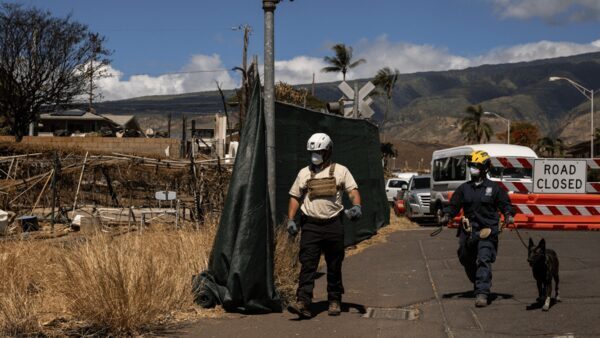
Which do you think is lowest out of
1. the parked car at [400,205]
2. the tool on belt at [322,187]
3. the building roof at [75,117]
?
the parked car at [400,205]

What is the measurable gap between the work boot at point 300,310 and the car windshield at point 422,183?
19.3 metres

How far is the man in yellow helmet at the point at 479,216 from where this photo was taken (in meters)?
9.47

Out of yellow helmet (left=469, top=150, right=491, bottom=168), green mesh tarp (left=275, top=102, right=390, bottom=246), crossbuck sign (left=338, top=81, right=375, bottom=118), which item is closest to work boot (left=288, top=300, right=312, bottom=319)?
yellow helmet (left=469, top=150, right=491, bottom=168)

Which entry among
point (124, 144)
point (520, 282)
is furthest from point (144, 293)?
point (124, 144)

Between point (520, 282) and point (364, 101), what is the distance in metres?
9.57

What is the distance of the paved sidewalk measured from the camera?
790 centimetres

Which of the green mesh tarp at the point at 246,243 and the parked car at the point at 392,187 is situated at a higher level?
the green mesh tarp at the point at 246,243

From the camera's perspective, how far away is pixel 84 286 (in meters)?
7.54

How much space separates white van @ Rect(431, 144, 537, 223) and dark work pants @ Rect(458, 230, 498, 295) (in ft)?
35.0

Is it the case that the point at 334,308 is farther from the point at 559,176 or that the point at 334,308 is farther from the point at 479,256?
the point at 559,176

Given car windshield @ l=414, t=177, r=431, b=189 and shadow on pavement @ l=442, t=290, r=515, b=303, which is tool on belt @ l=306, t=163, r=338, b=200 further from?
car windshield @ l=414, t=177, r=431, b=189

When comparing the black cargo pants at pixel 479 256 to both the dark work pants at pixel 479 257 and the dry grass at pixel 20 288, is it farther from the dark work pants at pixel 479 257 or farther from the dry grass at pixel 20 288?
the dry grass at pixel 20 288

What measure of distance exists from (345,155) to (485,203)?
7.20 meters

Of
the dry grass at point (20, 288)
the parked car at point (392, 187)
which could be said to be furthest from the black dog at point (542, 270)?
the parked car at point (392, 187)
